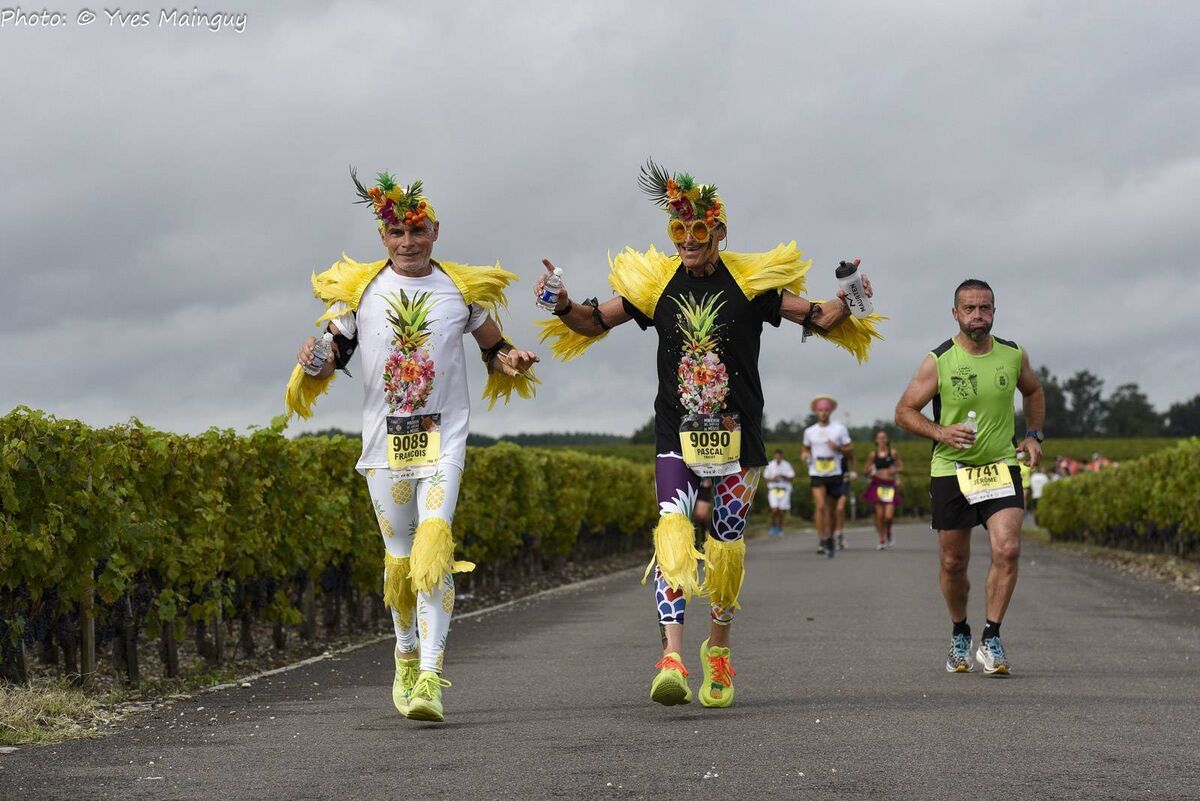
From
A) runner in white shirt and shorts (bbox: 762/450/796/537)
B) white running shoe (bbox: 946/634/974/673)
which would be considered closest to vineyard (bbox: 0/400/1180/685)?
white running shoe (bbox: 946/634/974/673)

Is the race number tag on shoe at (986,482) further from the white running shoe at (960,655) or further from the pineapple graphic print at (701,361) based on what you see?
the pineapple graphic print at (701,361)

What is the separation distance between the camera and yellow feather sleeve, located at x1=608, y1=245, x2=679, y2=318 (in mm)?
8352

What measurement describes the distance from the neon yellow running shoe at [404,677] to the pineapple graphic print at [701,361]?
5.86ft

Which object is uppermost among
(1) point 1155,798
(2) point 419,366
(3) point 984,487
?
(2) point 419,366

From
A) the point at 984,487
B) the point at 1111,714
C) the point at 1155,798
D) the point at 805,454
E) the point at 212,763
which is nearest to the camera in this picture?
the point at 1155,798

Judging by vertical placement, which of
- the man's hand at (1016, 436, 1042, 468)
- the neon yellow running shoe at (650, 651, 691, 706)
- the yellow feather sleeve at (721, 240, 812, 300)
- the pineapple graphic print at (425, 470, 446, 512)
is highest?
the yellow feather sleeve at (721, 240, 812, 300)

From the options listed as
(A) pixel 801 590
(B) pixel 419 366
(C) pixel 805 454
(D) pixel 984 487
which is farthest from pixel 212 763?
(C) pixel 805 454

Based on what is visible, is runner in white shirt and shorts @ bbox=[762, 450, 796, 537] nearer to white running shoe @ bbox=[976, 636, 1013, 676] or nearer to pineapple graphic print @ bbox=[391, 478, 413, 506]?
white running shoe @ bbox=[976, 636, 1013, 676]

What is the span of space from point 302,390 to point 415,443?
869mm

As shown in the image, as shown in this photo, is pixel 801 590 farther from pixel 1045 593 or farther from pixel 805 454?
pixel 805 454

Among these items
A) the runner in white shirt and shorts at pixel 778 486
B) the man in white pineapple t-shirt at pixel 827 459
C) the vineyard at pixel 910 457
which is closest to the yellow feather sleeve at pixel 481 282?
the man in white pineapple t-shirt at pixel 827 459

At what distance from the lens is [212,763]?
6.53 m

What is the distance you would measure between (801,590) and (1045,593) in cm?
253

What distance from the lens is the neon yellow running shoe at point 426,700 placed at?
7.43 metres
